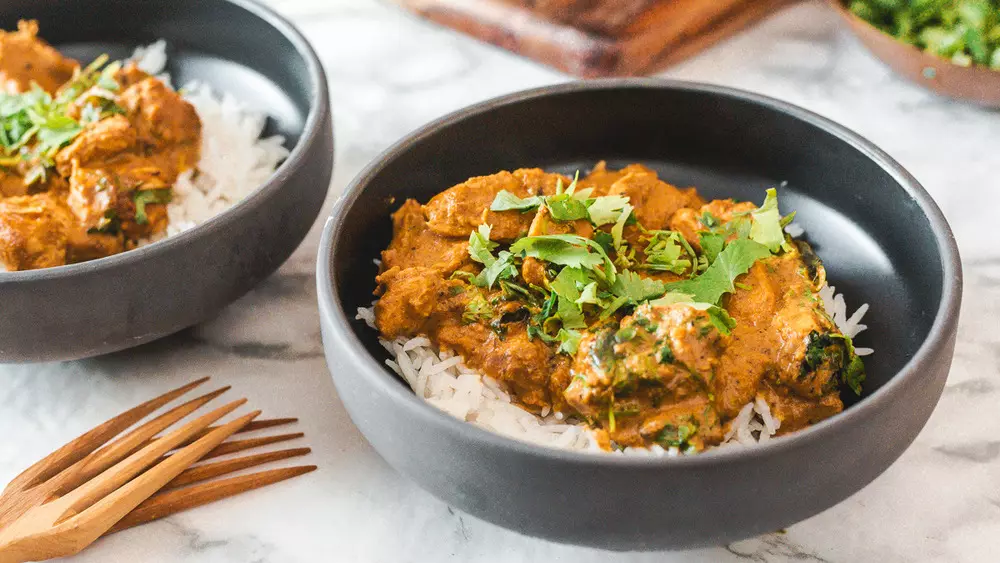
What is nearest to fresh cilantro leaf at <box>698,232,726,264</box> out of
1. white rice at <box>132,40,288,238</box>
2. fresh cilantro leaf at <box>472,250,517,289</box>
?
fresh cilantro leaf at <box>472,250,517,289</box>

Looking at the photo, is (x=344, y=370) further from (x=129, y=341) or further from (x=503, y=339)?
(x=129, y=341)

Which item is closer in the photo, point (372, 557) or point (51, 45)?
point (372, 557)

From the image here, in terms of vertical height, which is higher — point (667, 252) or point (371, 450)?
point (667, 252)

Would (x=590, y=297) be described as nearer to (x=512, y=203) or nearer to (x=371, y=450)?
(x=512, y=203)

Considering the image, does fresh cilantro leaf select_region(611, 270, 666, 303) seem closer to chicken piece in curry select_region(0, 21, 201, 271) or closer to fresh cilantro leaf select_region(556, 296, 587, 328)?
fresh cilantro leaf select_region(556, 296, 587, 328)

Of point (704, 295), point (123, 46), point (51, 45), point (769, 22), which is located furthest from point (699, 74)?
point (51, 45)

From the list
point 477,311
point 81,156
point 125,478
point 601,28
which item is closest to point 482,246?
point 477,311

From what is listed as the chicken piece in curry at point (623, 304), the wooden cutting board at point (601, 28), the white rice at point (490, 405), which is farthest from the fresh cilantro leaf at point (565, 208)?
the wooden cutting board at point (601, 28)
